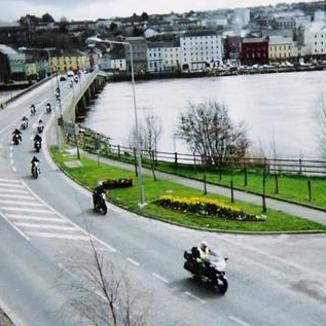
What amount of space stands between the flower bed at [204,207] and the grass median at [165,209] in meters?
0.37

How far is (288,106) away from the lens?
4245 inches

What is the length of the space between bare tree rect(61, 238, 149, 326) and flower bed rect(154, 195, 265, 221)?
7.32 metres

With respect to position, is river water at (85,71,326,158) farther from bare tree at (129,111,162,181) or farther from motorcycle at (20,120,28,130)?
motorcycle at (20,120,28,130)

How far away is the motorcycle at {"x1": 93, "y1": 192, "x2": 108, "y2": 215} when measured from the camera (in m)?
34.3

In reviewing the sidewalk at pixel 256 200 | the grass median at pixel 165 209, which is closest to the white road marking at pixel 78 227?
the grass median at pixel 165 209

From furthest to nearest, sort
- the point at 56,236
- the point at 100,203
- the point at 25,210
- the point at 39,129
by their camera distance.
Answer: the point at 39,129 < the point at 25,210 < the point at 100,203 < the point at 56,236

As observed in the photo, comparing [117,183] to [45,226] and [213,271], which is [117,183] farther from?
[213,271]

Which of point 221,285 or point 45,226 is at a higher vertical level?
point 221,285

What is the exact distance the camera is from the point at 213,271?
22422 mm

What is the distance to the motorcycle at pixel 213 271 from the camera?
22.3 metres

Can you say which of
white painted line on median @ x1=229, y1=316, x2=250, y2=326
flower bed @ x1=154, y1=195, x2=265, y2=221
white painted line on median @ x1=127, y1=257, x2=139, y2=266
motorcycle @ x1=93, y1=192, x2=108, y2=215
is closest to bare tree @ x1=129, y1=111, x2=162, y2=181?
flower bed @ x1=154, y1=195, x2=265, y2=221

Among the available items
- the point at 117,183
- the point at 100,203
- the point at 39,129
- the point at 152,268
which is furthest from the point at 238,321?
the point at 39,129

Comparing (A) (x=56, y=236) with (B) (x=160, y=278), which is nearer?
(B) (x=160, y=278)

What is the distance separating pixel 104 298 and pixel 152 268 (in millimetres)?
3747
